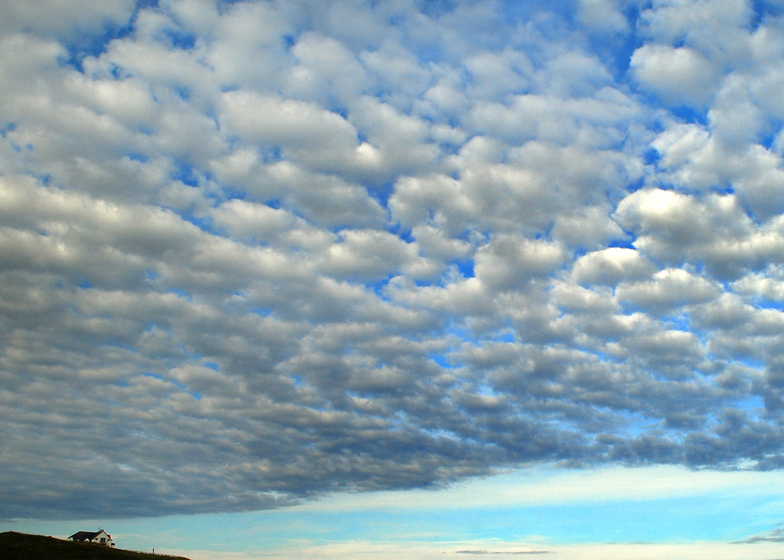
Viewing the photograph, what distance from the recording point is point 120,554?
7741 inches

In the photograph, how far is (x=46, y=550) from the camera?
17512 cm

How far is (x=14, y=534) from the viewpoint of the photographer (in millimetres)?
189625

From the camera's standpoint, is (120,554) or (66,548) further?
(120,554)

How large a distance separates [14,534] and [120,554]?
31556mm

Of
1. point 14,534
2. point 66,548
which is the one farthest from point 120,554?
point 14,534

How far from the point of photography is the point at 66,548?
7200 inches

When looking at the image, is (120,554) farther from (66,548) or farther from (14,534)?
(14,534)

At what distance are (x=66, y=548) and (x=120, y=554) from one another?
1868cm

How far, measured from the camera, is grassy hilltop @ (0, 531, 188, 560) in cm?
16725

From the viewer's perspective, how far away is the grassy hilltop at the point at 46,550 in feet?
549
